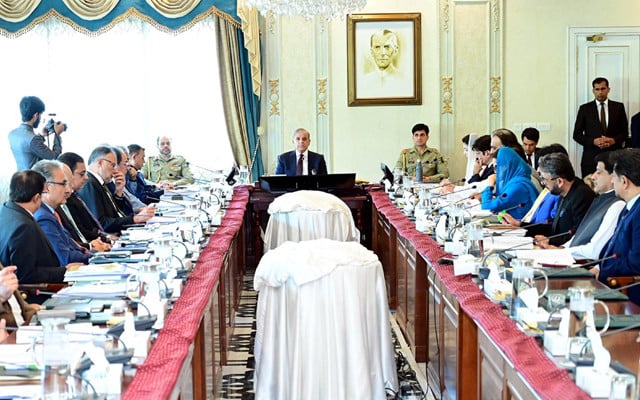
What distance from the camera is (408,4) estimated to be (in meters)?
10.1

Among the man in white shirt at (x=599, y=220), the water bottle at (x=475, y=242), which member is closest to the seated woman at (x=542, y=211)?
the man in white shirt at (x=599, y=220)

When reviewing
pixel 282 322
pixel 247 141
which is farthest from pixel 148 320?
pixel 247 141

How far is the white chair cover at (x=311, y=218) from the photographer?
279 inches

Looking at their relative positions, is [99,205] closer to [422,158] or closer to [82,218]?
[82,218]

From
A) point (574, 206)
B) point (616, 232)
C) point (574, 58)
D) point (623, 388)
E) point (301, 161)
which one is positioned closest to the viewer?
point (623, 388)

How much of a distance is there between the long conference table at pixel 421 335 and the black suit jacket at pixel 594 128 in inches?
145

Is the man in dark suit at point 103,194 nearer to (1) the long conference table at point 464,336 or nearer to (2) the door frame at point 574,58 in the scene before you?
(1) the long conference table at point 464,336

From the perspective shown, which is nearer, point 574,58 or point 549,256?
point 549,256

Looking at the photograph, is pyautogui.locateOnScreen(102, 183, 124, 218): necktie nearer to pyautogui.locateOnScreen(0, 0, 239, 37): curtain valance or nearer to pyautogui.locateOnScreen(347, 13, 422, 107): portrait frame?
pyautogui.locateOnScreen(0, 0, 239, 37): curtain valance

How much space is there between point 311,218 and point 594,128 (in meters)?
4.19

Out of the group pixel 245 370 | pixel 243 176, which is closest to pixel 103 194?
pixel 245 370

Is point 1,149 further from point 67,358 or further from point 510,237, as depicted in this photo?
point 67,358

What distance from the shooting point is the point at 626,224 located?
13.8 ft

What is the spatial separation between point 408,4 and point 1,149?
4.68 metres
